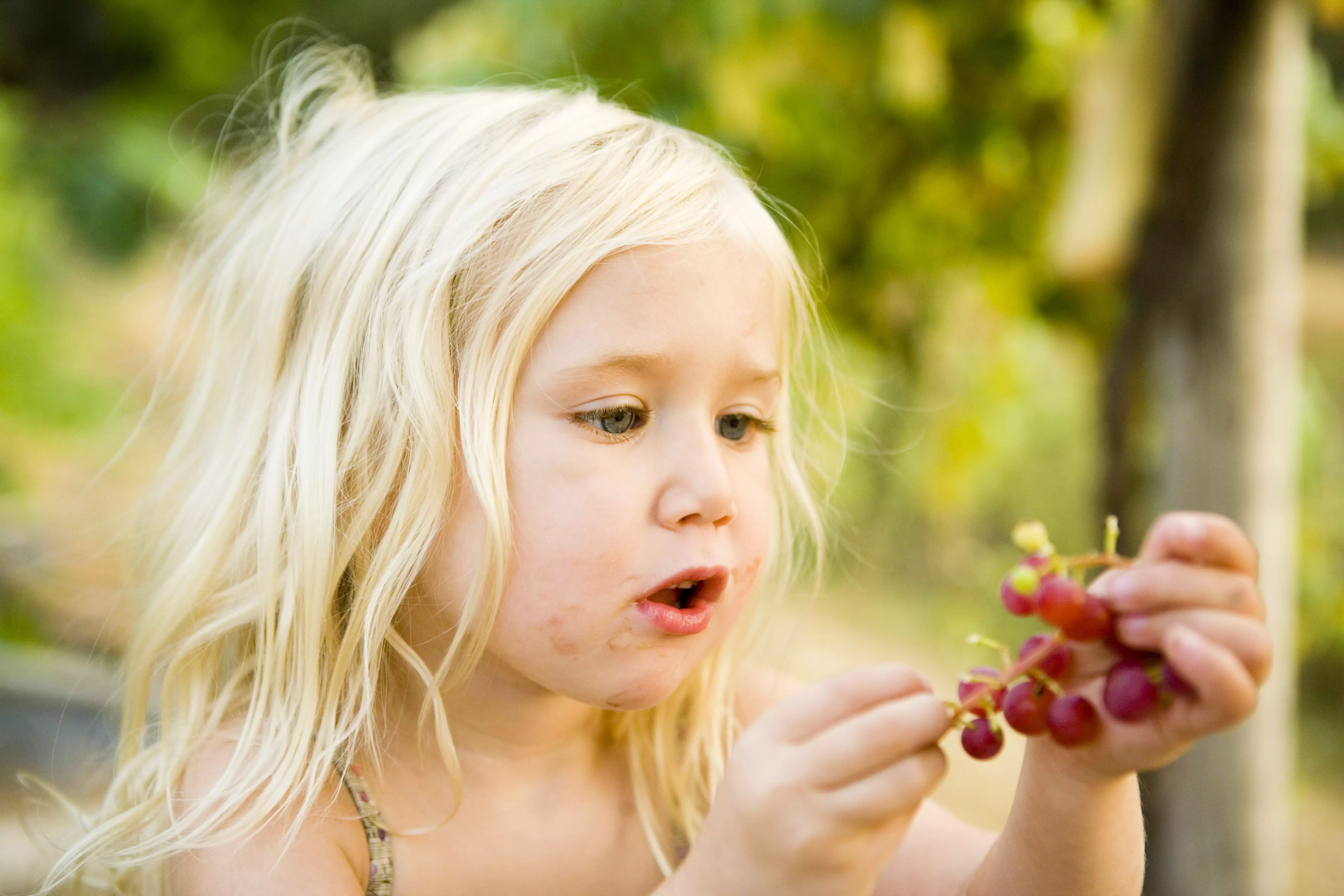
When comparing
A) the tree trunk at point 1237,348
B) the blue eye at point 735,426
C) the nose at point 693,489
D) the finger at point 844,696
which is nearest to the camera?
the finger at point 844,696

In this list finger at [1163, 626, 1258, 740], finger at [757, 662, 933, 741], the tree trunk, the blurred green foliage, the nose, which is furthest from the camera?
the blurred green foliage

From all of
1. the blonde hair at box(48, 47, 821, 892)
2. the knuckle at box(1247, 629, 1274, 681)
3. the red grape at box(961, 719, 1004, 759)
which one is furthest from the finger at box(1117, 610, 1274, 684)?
the blonde hair at box(48, 47, 821, 892)

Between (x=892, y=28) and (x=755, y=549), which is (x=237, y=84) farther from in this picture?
(x=755, y=549)

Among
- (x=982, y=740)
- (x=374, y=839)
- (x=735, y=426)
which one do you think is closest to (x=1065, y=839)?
(x=982, y=740)

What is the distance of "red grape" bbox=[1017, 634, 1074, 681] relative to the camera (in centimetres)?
62

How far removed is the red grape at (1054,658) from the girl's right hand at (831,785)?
0.06 metres

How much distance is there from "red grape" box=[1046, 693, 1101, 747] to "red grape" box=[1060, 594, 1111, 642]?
0.13 ft

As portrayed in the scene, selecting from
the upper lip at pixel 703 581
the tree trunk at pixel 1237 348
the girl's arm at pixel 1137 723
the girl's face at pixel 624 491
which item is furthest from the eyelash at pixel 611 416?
the tree trunk at pixel 1237 348

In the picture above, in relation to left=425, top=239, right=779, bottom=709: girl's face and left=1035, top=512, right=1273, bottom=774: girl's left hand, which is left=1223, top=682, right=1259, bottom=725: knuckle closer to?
left=1035, top=512, right=1273, bottom=774: girl's left hand

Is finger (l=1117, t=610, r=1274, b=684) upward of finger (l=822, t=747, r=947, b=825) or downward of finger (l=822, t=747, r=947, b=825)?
upward

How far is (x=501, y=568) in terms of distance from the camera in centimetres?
78

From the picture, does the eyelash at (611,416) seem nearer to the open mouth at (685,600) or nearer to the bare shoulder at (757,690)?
the open mouth at (685,600)

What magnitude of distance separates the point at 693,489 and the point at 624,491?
0.16 feet

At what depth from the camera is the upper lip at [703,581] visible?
0.78 m
